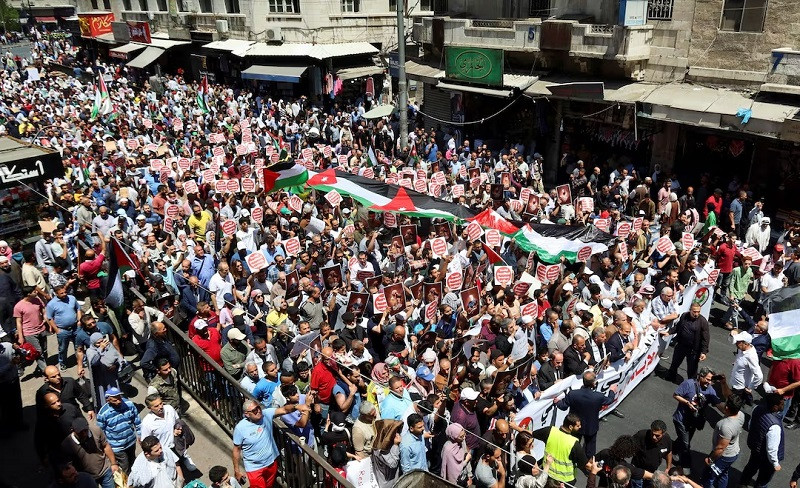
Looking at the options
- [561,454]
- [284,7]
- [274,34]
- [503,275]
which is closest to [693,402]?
[561,454]

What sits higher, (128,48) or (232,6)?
(232,6)

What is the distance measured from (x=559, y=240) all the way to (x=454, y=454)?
5620mm

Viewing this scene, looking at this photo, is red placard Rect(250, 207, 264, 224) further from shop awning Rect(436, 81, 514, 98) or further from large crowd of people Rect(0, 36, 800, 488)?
shop awning Rect(436, 81, 514, 98)

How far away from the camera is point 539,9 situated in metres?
20.1

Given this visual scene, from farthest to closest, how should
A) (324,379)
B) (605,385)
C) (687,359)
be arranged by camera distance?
1. (687,359)
2. (605,385)
3. (324,379)

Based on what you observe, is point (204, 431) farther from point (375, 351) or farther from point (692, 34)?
point (692, 34)

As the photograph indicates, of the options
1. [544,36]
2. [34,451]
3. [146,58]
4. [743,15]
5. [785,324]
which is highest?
[743,15]

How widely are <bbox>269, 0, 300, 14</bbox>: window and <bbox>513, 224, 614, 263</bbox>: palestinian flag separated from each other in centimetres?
2310

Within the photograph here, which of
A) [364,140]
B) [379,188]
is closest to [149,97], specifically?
[364,140]

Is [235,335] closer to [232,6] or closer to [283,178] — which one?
[283,178]

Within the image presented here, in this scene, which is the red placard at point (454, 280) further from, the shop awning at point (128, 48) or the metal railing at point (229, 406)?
the shop awning at point (128, 48)

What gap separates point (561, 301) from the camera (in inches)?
394

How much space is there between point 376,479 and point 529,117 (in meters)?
17.0

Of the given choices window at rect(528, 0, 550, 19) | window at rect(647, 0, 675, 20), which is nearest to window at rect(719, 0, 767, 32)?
window at rect(647, 0, 675, 20)
